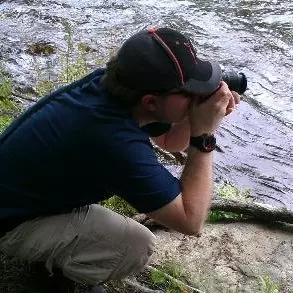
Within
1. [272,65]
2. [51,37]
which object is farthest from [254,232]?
[51,37]

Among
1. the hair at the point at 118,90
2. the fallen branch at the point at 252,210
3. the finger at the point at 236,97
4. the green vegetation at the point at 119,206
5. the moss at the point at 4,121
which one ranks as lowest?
the moss at the point at 4,121

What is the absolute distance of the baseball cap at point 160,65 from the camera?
2664 millimetres

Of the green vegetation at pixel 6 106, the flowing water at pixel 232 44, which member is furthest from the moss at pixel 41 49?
the green vegetation at pixel 6 106

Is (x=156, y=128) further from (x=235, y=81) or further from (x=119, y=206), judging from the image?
(x=119, y=206)

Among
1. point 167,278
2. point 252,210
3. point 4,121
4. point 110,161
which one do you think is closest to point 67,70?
point 4,121

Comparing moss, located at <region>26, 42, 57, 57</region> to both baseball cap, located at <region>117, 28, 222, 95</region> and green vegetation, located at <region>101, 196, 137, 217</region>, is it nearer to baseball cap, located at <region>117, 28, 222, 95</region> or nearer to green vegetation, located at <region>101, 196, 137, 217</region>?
green vegetation, located at <region>101, 196, 137, 217</region>

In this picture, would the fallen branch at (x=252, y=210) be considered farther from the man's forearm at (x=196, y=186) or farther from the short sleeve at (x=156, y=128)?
the man's forearm at (x=196, y=186)

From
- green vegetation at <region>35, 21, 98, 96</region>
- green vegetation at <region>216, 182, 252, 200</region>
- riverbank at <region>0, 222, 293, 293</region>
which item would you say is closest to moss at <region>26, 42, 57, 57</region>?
green vegetation at <region>35, 21, 98, 96</region>

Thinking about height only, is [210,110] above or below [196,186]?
above

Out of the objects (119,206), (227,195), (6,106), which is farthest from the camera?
(6,106)

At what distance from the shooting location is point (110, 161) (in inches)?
104

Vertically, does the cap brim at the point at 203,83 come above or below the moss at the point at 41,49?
above

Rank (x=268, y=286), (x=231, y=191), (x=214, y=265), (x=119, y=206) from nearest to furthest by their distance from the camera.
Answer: (x=268, y=286)
(x=214, y=265)
(x=119, y=206)
(x=231, y=191)

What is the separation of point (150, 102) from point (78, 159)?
1.38 feet
